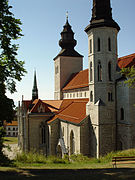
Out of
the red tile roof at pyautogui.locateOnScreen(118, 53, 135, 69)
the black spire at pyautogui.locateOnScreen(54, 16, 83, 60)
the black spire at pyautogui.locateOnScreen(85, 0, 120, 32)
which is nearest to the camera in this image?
the red tile roof at pyautogui.locateOnScreen(118, 53, 135, 69)

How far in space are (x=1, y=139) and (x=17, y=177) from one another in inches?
112

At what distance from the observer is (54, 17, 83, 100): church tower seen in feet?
150

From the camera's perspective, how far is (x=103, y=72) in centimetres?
2161

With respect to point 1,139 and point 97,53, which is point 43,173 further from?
point 97,53

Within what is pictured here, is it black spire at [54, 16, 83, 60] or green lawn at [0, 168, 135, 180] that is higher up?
black spire at [54, 16, 83, 60]

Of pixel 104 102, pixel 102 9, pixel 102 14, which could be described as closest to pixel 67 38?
pixel 102 9

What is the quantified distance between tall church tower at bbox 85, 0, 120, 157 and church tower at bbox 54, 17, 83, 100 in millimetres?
23485

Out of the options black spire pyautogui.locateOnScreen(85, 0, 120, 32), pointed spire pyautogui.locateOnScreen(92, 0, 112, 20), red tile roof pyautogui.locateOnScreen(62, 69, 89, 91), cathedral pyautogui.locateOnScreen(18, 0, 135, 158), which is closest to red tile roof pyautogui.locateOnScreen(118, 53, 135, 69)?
cathedral pyautogui.locateOnScreen(18, 0, 135, 158)

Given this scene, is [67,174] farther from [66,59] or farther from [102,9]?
[66,59]

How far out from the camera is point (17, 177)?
335 inches

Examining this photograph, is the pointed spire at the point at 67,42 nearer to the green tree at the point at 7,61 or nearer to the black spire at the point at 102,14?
the black spire at the point at 102,14

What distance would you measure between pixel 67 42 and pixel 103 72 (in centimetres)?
2598

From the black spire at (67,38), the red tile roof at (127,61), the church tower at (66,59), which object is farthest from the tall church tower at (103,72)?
the church tower at (66,59)

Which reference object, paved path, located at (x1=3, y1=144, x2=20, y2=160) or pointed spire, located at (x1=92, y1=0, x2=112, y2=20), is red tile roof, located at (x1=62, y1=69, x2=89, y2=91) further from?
paved path, located at (x1=3, y1=144, x2=20, y2=160)
